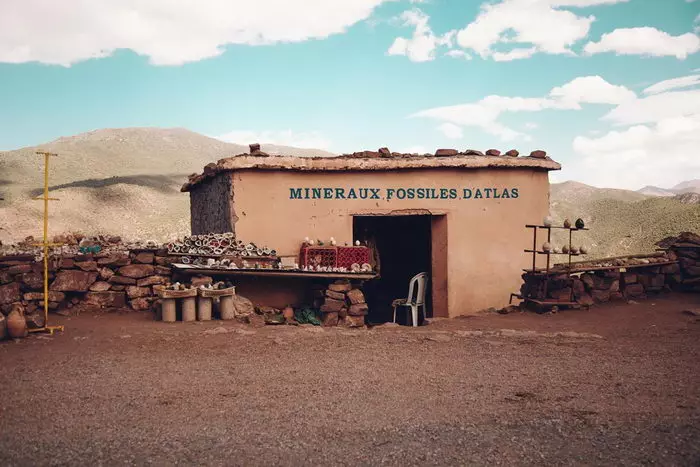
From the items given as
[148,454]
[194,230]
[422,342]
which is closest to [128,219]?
[194,230]

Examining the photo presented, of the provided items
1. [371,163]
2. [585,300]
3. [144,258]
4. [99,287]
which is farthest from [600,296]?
[99,287]

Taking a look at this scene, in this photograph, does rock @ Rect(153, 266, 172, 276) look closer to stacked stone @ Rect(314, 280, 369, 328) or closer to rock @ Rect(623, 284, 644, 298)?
stacked stone @ Rect(314, 280, 369, 328)

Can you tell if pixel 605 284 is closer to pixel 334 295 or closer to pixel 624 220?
pixel 334 295

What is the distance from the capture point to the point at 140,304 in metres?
8.81

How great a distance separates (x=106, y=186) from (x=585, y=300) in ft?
131

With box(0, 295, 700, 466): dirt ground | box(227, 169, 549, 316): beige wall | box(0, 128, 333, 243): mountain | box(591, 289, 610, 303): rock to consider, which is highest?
box(0, 128, 333, 243): mountain

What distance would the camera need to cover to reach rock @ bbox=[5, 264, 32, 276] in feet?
26.7

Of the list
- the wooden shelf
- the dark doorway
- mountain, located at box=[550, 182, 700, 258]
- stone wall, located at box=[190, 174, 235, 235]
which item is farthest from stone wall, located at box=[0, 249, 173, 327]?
mountain, located at box=[550, 182, 700, 258]

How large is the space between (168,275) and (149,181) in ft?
149

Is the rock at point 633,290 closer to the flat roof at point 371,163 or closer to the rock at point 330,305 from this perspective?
the flat roof at point 371,163

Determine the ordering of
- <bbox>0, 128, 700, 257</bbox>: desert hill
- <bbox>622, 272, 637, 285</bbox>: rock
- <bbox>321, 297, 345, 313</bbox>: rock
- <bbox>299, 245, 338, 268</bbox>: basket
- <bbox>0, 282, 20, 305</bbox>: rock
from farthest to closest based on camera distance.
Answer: <bbox>0, 128, 700, 257</bbox>: desert hill, <bbox>622, 272, 637, 285</bbox>: rock, <bbox>299, 245, 338, 268</bbox>: basket, <bbox>321, 297, 345, 313</bbox>: rock, <bbox>0, 282, 20, 305</bbox>: rock

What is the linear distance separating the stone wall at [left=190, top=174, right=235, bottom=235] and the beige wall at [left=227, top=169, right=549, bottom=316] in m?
0.29

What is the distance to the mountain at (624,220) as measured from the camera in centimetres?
2739

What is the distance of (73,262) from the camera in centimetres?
855
